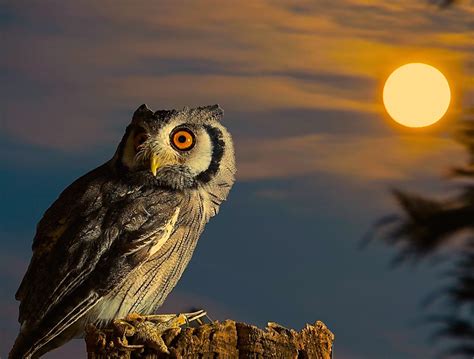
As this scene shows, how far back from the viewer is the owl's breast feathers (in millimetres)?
3807

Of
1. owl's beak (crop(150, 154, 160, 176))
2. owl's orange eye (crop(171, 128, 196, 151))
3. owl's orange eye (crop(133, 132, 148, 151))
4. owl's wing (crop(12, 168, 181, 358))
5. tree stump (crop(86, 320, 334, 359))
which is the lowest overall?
tree stump (crop(86, 320, 334, 359))

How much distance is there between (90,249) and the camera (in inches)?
150

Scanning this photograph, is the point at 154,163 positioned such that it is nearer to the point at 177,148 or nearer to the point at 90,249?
the point at 177,148

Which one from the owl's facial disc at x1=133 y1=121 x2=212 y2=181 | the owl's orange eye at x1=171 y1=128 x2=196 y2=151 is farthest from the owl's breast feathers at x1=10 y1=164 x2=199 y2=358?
the owl's orange eye at x1=171 y1=128 x2=196 y2=151

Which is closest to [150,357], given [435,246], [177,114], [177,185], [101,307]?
[101,307]

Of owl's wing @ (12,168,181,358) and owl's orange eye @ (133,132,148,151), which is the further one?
owl's orange eye @ (133,132,148,151)

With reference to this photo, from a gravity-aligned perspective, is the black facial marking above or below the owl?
above

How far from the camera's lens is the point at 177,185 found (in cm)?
400

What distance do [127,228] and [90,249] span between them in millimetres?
174

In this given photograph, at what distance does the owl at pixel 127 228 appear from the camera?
3814mm

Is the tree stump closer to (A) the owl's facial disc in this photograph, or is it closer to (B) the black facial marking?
(A) the owl's facial disc

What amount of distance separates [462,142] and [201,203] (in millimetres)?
3747

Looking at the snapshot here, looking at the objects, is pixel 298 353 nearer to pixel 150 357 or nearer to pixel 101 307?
pixel 150 357

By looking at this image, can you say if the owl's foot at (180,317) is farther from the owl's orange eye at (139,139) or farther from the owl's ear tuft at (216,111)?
the owl's ear tuft at (216,111)
